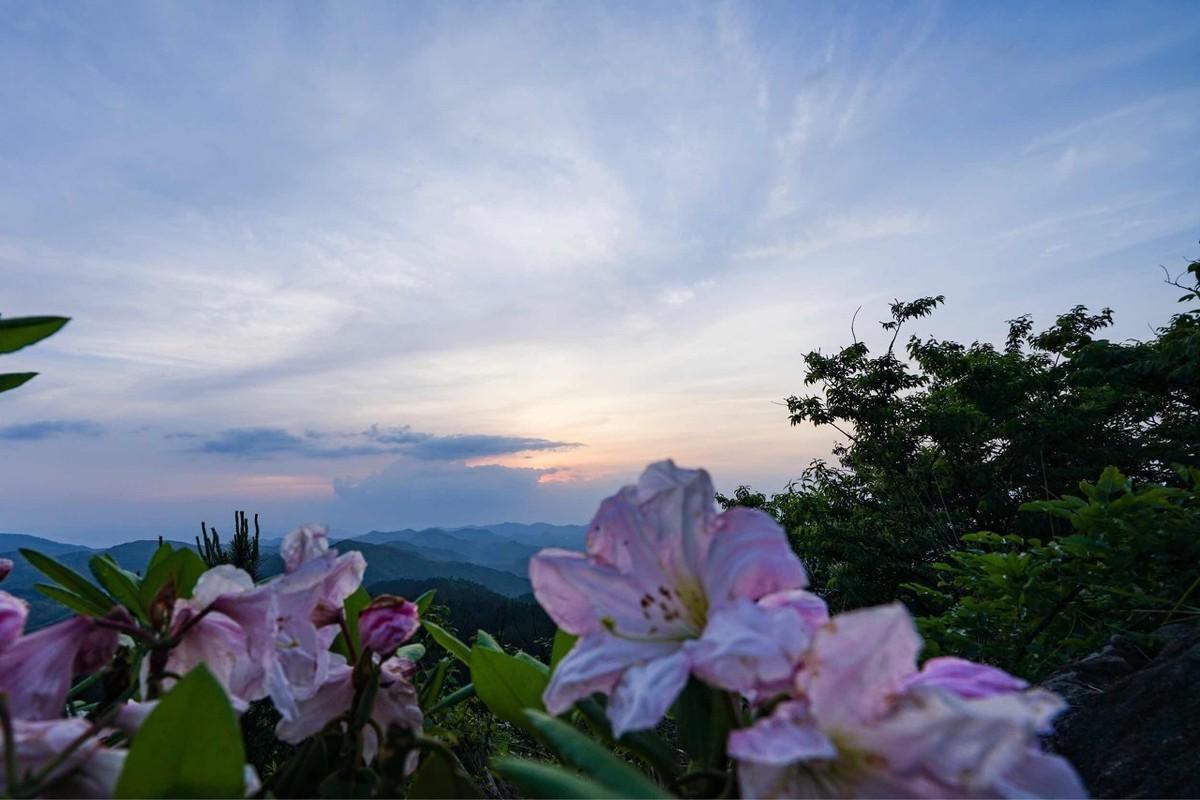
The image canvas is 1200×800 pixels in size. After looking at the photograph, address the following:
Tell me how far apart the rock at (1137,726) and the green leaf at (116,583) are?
52.5 inches

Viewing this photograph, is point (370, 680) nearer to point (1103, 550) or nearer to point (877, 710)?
point (877, 710)

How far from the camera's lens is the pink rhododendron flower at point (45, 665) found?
53cm

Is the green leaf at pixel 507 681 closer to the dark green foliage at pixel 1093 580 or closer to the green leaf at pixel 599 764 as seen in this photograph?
the green leaf at pixel 599 764

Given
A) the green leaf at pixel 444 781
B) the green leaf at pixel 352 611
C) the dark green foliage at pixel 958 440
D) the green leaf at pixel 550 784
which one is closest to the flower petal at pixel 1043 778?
the green leaf at pixel 550 784

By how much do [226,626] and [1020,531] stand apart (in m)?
14.4

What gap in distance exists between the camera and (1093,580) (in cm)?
184

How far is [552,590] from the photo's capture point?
1.98 feet

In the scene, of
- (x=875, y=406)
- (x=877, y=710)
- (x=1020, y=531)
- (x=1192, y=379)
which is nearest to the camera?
(x=877, y=710)

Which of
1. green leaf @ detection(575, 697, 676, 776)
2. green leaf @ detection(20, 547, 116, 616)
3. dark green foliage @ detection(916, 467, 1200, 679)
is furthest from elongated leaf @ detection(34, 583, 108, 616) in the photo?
dark green foliage @ detection(916, 467, 1200, 679)

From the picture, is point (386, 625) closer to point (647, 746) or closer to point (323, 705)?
point (323, 705)

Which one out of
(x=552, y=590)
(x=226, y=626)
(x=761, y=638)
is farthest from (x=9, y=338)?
(x=761, y=638)

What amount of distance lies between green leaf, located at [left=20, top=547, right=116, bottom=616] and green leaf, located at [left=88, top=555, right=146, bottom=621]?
1 cm

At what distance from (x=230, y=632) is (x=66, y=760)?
0.62 feet

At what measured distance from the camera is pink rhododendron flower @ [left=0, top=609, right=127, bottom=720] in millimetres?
531
